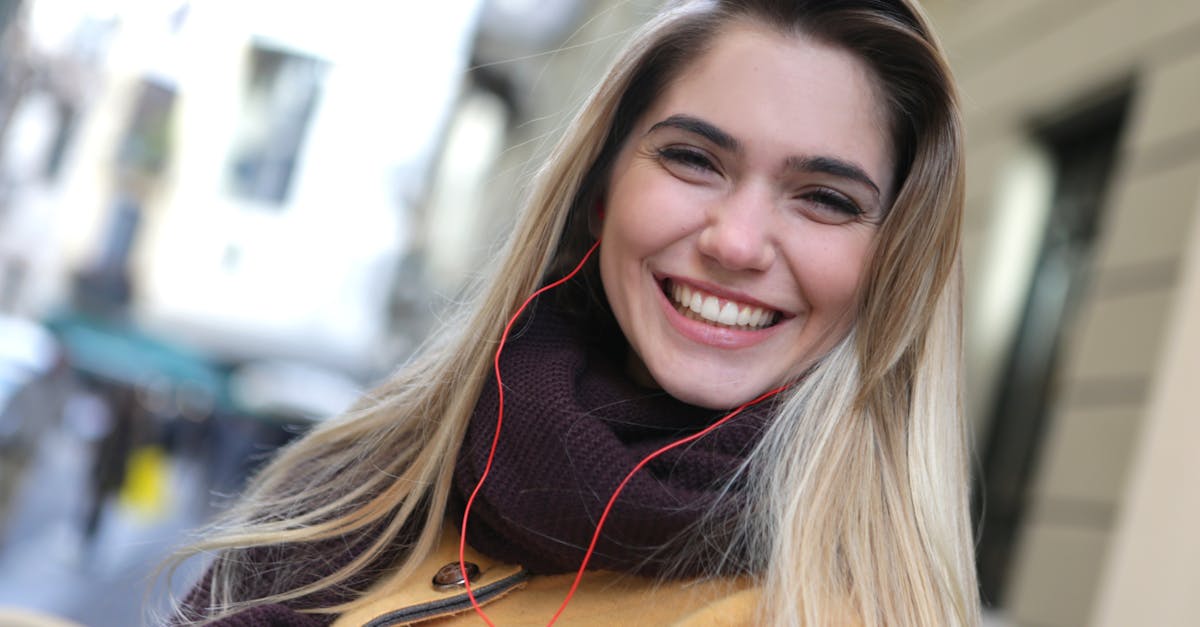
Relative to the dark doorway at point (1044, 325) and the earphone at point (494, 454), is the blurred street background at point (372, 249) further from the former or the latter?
the earphone at point (494, 454)

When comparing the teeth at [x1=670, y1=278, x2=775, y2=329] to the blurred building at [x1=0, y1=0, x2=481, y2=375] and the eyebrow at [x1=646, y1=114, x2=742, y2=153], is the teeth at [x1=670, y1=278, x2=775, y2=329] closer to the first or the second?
the eyebrow at [x1=646, y1=114, x2=742, y2=153]

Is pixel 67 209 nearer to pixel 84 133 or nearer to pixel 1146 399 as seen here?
pixel 84 133

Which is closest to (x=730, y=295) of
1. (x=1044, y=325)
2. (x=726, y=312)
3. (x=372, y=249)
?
(x=726, y=312)

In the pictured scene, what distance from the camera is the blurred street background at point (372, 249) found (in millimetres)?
3615

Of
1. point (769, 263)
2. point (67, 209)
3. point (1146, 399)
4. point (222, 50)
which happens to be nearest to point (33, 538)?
point (67, 209)

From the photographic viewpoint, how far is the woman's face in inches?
62.7

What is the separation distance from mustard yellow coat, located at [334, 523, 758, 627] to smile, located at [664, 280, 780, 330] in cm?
34

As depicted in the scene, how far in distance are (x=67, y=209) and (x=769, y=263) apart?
7.02 m

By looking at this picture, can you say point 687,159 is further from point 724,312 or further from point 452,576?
point 452,576

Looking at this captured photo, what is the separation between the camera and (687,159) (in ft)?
5.52

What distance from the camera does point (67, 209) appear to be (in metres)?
7.64

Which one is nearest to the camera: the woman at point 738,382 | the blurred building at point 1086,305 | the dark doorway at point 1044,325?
the woman at point 738,382

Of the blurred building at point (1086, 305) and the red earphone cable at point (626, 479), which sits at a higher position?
the blurred building at point (1086, 305)

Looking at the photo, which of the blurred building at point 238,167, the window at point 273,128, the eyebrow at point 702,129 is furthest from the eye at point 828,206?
the window at point 273,128
